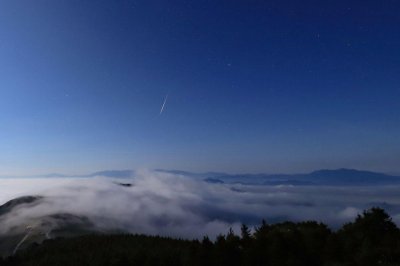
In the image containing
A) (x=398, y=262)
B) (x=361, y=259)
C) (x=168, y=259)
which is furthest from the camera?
(x=168, y=259)

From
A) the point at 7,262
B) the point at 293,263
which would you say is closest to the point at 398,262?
the point at 293,263

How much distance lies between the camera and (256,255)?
258 feet

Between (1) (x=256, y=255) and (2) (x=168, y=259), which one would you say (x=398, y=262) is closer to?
(1) (x=256, y=255)

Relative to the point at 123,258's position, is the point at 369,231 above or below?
above

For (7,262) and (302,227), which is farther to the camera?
(7,262)

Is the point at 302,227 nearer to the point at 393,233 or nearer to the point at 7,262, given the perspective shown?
the point at 393,233

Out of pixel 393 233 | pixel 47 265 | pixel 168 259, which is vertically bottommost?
pixel 47 265

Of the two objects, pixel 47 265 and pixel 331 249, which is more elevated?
pixel 331 249

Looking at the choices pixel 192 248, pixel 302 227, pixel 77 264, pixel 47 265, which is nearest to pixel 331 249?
pixel 302 227

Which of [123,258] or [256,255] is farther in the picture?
[123,258]

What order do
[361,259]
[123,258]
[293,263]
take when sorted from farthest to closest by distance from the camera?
[123,258], [293,263], [361,259]

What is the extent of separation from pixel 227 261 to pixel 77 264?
119734mm

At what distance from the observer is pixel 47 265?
19788 centimetres

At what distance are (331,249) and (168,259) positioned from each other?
183 ft
